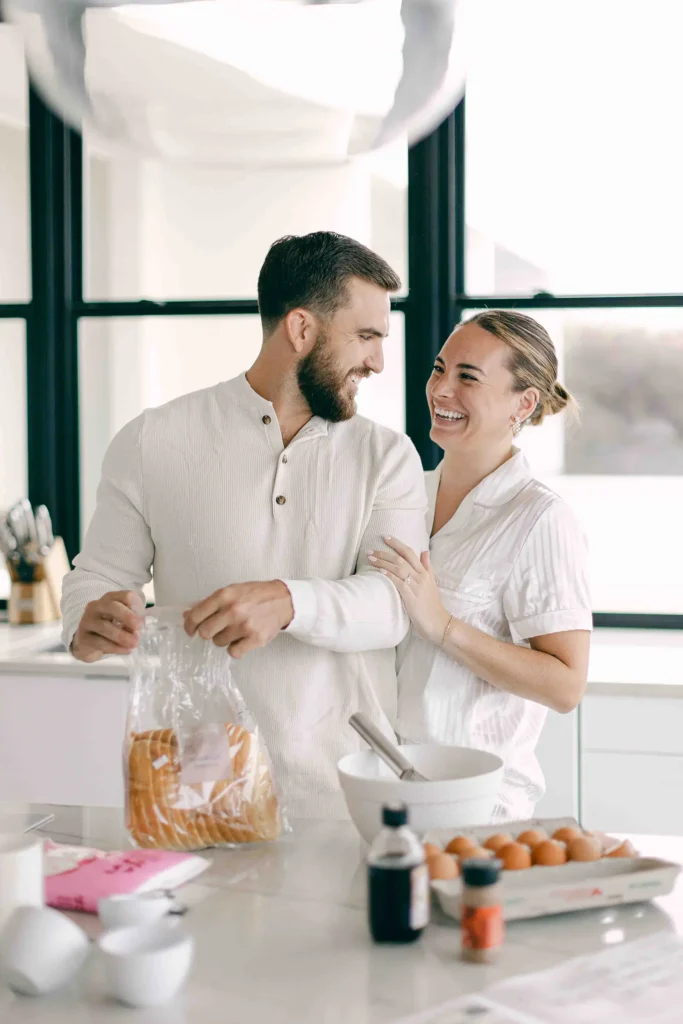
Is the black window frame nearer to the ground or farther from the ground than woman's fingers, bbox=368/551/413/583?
farther from the ground

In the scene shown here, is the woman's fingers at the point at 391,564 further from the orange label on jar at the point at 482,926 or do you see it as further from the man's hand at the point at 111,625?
the orange label on jar at the point at 482,926

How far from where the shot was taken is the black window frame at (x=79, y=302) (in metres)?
3.21

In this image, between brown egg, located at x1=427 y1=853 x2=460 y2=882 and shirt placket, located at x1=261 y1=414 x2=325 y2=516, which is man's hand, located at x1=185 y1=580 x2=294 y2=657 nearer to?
shirt placket, located at x1=261 y1=414 x2=325 y2=516

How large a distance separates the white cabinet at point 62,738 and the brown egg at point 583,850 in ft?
5.65

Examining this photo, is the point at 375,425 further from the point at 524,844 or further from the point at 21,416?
the point at 21,416

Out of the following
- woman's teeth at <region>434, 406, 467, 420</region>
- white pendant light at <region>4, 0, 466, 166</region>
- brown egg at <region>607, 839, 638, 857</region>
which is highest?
white pendant light at <region>4, 0, 466, 166</region>

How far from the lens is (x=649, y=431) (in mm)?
A: 3162

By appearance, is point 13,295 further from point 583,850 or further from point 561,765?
point 583,850

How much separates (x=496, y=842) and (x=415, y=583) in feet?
1.85

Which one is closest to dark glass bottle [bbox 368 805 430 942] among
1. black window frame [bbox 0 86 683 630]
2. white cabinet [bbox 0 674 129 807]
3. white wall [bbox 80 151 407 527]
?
white cabinet [bbox 0 674 129 807]

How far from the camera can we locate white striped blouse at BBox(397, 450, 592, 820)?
71.6 inches

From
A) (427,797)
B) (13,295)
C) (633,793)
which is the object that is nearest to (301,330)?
(427,797)

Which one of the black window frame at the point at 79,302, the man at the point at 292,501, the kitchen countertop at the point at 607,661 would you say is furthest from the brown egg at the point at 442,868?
the black window frame at the point at 79,302

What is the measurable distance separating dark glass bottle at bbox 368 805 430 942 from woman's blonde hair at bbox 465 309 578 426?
1132 mm
